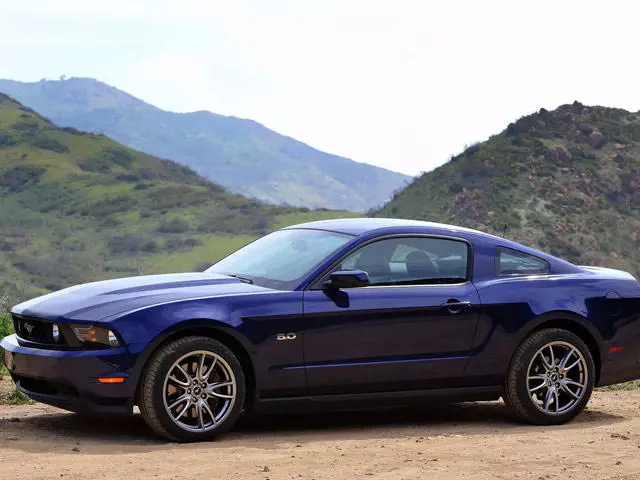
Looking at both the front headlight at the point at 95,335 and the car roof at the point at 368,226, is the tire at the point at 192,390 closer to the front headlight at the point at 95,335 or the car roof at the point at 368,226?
the front headlight at the point at 95,335

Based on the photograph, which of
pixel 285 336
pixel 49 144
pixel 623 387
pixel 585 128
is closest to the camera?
pixel 285 336

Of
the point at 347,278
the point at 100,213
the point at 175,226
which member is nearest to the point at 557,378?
the point at 347,278

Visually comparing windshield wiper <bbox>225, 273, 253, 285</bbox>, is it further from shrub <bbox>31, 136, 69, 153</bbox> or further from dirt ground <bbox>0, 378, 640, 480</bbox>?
shrub <bbox>31, 136, 69, 153</bbox>

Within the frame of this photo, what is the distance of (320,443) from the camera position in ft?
24.7

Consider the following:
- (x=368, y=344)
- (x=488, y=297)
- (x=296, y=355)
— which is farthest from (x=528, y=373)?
(x=296, y=355)

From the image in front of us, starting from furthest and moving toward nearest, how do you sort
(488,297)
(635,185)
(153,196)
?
1. (153,196)
2. (635,185)
3. (488,297)

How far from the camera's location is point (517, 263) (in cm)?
879

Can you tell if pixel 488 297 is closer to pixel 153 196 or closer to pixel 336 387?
pixel 336 387

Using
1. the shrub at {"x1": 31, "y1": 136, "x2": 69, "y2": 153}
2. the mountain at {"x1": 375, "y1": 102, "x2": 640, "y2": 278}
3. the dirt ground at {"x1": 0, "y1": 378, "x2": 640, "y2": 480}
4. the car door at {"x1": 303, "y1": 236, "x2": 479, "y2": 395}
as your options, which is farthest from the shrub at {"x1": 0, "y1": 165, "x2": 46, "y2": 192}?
the car door at {"x1": 303, "y1": 236, "x2": 479, "y2": 395}

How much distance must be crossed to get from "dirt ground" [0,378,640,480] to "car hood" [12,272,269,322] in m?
0.88

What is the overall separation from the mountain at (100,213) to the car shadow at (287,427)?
71223 millimetres

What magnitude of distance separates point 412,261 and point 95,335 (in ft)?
8.14

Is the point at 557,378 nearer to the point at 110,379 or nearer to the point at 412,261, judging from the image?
the point at 412,261

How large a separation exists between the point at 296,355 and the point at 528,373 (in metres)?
2.00
